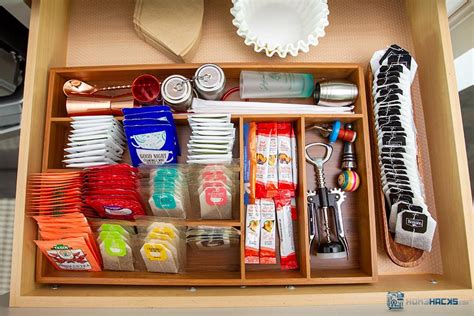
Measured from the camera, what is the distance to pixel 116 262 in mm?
1050

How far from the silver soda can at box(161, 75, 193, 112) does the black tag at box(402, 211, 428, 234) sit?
741 millimetres

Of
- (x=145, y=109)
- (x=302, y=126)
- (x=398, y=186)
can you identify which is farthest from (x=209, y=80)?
(x=398, y=186)

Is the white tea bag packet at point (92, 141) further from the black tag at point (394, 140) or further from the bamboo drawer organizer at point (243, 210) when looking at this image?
the black tag at point (394, 140)

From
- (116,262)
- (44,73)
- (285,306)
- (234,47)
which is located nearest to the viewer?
(285,306)

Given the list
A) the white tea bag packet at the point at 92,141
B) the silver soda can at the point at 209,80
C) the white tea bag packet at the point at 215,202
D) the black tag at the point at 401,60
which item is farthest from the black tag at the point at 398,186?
the white tea bag packet at the point at 92,141

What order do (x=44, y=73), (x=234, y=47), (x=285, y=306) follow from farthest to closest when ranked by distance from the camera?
1. (x=234, y=47)
2. (x=44, y=73)
3. (x=285, y=306)

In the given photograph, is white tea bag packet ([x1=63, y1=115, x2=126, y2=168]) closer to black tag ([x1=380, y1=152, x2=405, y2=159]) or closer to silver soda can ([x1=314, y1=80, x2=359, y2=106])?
silver soda can ([x1=314, y1=80, x2=359, y2=106])

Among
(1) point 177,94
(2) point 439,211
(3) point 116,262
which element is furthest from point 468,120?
(3) point 116,262

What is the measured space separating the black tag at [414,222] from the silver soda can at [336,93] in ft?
1.28

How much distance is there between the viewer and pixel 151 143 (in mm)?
1075

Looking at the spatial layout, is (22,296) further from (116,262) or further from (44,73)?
(44,73)

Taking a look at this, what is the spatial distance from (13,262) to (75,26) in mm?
844

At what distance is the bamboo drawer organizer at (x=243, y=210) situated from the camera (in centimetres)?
102

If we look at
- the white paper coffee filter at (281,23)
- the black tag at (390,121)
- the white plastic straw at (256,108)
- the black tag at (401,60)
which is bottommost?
the black tag at (390,121)
